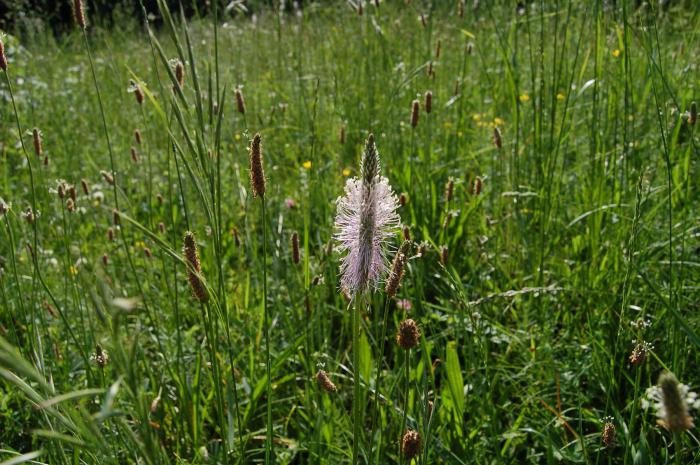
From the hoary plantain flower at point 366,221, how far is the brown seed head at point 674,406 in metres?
0.43

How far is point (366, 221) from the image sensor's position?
876 millimetres

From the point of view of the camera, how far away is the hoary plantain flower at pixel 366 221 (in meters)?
0.83

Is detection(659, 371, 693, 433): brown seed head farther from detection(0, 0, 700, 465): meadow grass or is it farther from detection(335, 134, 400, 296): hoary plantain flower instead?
detection(335, 134, 400, 296): hoary plantain flower

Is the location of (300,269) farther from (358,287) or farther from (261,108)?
(261,108)

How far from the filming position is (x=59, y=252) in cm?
274

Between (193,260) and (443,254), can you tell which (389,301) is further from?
(443,254)

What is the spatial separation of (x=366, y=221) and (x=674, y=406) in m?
0.46

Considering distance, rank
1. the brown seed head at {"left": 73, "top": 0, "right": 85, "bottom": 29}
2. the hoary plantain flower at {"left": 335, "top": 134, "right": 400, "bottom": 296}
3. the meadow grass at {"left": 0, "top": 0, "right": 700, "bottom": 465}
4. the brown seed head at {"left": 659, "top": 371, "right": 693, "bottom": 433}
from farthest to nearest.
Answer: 1. the brown seed head at {"left": 73, "top": 0, "right": 85, "bottom": 29}
2. the meadow grass at {"left": 0, "top": 0, "right": 700, "bottom": 465}
3. the hoary plantain flower at {"left": 335, "top": 134, "right": 400, "bottom": 296}
4. the brown seed head at {"left": 659, "top": 371, "right": 693, "bottom": 433}

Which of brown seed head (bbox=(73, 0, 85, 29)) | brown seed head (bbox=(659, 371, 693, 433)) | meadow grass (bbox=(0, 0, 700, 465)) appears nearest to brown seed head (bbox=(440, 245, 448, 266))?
meadow grass (bbox=(0, 0, 700, 465))

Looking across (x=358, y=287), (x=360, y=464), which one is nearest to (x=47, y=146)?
(x=360, y=464)

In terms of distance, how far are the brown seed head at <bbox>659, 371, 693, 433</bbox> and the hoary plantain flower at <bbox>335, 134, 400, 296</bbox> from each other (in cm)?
43

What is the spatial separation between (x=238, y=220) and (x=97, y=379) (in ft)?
4.12

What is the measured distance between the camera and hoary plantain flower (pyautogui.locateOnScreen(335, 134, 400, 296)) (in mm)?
830

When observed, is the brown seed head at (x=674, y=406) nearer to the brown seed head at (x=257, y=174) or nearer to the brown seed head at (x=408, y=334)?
the brown seed head at (x=408, y=334)
